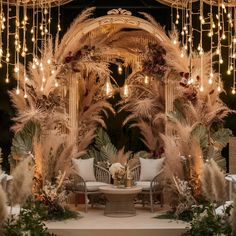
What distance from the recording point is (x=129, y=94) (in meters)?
11.6

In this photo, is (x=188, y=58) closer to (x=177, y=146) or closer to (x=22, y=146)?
(x=177, y=146)

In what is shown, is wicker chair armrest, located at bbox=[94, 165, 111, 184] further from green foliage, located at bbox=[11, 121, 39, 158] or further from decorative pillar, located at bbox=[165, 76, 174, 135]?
green foliage, located at bbox=[11, 121, 39, 158]

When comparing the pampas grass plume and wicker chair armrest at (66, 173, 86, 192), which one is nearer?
the pampas grass plume

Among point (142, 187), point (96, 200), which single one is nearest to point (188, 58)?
point (142, 187)

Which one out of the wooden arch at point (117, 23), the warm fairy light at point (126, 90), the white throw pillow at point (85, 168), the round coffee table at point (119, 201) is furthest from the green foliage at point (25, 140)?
the warm fairy light at point (126, 90)

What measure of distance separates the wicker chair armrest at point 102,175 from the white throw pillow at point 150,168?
0.60 meters

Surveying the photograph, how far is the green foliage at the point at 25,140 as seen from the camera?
9047mm

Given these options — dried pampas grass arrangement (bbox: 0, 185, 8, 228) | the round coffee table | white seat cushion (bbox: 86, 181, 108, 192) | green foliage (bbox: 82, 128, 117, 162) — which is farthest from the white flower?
dried pampas grass arrangement (bbox: 0, 185, 8, 228)

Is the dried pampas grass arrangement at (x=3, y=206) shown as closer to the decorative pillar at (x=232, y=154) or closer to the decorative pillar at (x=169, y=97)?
the decorative pillar at (x=169, y=97)

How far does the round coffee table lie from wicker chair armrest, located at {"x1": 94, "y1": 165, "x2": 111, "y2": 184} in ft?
3.06

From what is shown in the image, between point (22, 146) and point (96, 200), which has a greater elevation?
point (22, 146)

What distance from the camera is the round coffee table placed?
9.21 m

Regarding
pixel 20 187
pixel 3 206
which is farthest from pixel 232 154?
pixel 3 206

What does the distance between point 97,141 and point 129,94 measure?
126 centimetres
